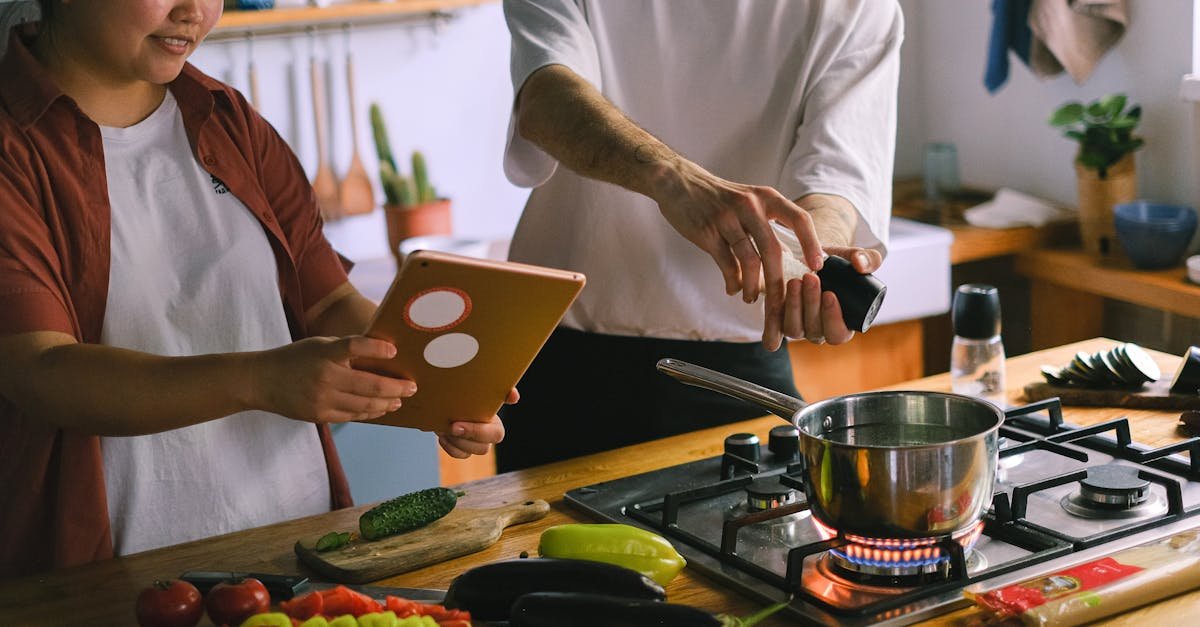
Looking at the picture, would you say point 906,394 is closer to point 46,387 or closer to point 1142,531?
point 1142,531

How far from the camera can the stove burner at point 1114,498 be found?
135 cm

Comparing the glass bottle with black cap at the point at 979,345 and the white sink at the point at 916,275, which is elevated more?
the glass bottle with black cap at the point at 979,345

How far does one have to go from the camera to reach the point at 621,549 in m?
1.23

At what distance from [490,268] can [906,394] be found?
0.46m

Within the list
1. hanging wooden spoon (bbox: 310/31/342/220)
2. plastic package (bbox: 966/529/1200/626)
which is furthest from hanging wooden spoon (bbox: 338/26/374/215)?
plastic package (bbox: 966/529/1200/626)

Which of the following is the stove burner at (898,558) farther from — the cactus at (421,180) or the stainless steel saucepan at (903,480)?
the cactus at (421,180)

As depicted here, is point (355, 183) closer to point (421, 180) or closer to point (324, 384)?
point (421, 180)

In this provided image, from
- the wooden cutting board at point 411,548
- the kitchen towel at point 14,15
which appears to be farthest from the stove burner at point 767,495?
the kitchen towel at point 14,15

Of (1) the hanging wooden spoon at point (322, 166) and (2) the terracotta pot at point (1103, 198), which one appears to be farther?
(1) the hanging wooden spoon at point (322, 166)

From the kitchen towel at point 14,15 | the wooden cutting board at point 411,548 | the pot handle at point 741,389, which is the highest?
the kitchen towel at point 14,15

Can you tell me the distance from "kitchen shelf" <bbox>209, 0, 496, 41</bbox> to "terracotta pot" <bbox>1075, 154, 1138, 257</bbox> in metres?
1.55

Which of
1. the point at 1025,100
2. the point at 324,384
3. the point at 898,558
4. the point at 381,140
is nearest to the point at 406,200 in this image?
the point at 381,140

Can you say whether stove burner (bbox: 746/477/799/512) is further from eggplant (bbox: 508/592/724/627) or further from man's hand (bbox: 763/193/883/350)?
eggplant (bbox: 508/592/724/627)

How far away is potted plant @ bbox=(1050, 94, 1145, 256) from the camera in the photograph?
2.97 meters
